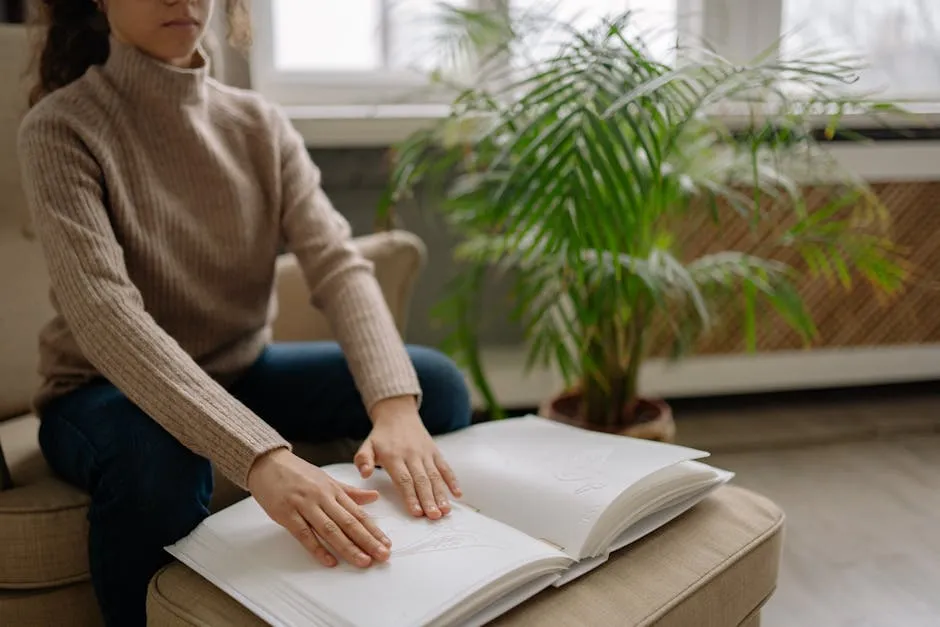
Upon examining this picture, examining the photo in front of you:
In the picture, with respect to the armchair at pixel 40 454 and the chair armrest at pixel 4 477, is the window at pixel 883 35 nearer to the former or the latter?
the armchair at pixel 40 454

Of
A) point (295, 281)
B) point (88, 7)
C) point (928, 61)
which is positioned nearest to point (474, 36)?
point (295, 281)

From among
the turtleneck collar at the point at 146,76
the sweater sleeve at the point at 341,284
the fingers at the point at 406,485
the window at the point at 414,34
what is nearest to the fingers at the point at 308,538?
the fingers at the point at 406,485

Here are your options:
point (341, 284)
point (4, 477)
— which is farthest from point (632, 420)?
point (4, 477)

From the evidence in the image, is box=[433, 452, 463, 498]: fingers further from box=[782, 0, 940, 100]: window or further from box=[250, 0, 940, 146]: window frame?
box=[782, 0, 940, 100]: window

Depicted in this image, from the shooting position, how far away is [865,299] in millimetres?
2195

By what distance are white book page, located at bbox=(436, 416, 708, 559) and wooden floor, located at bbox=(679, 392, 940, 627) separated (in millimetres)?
501

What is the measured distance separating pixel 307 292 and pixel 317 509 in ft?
2.13

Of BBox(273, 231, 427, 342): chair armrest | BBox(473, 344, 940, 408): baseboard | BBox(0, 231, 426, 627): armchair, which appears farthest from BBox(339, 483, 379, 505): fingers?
BBox(473, 344, 940, 408): baseboard

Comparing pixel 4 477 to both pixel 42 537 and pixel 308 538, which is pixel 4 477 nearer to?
pixel 42 537

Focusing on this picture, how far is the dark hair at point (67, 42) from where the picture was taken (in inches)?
46.5

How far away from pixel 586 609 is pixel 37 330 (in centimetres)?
93

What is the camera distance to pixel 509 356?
2.20m

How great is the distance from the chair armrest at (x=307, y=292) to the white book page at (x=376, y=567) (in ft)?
1.72

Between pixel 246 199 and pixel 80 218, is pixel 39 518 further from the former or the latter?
pixel 246 199
